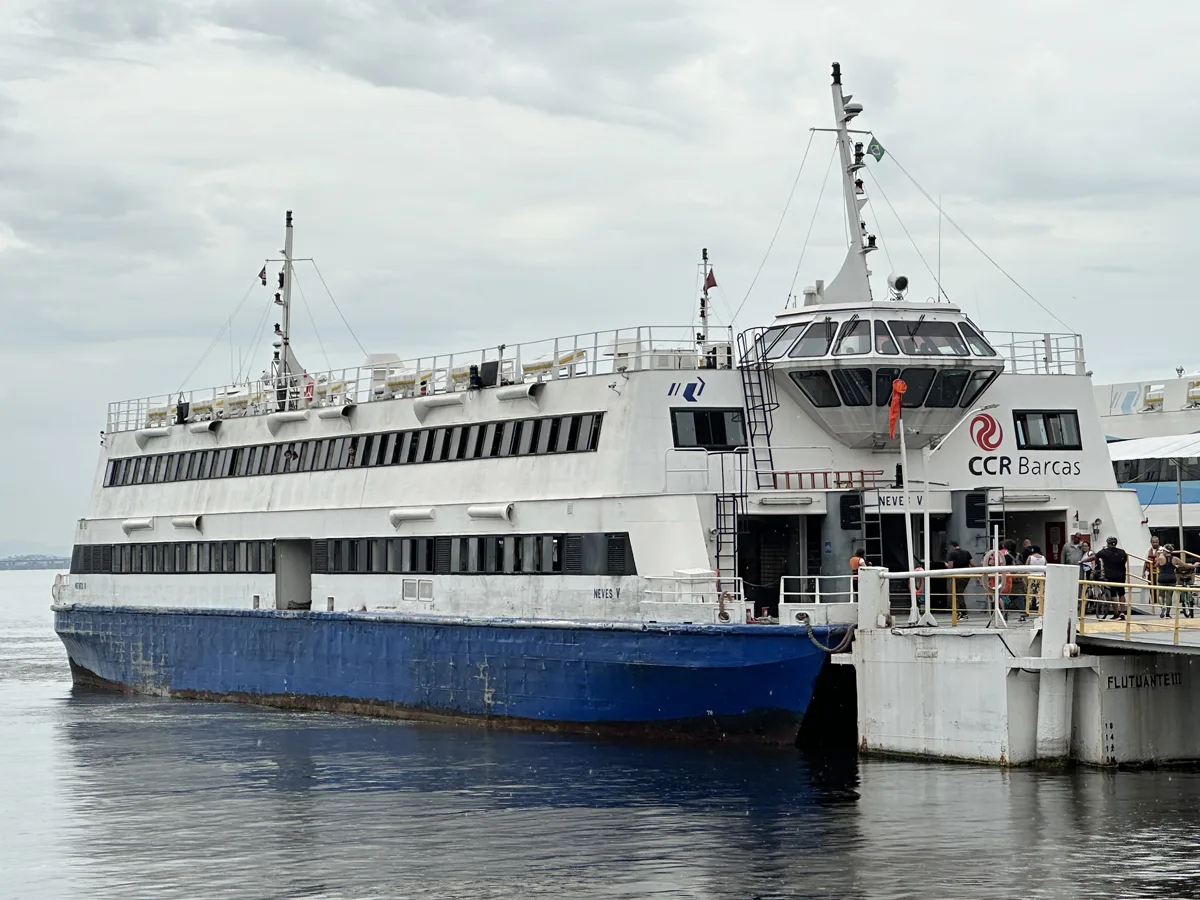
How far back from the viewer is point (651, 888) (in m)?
19.9

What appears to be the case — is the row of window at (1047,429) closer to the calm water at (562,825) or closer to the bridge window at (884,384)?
the bridge window at (884,384)

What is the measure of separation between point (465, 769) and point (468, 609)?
6.80 m

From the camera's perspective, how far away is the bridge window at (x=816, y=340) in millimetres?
32438

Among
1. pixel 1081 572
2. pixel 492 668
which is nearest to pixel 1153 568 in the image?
pixel 1081 572

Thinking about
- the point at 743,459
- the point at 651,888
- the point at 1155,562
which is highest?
the point at 743,459

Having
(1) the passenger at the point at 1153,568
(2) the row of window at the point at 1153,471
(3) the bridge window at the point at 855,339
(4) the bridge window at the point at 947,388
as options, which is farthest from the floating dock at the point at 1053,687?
(2) the row of window at the point at 1153,471

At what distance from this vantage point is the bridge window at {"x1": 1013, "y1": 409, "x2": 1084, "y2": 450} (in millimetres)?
34344

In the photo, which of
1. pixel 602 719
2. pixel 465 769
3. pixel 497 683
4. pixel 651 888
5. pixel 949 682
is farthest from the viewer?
pixel 497 683

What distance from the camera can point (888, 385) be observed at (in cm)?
3209

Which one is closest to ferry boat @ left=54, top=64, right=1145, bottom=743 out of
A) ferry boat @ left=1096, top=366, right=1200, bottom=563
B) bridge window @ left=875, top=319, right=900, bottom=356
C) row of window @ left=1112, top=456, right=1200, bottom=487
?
bridge window @ left=875, top=319, right=900, bottom=356

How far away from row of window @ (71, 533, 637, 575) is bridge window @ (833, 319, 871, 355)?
16.7ft

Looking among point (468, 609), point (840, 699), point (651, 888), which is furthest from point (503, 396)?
point (651, 888)

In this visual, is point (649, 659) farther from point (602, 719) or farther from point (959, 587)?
point (959, 587)

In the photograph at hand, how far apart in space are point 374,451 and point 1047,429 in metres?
14.4
